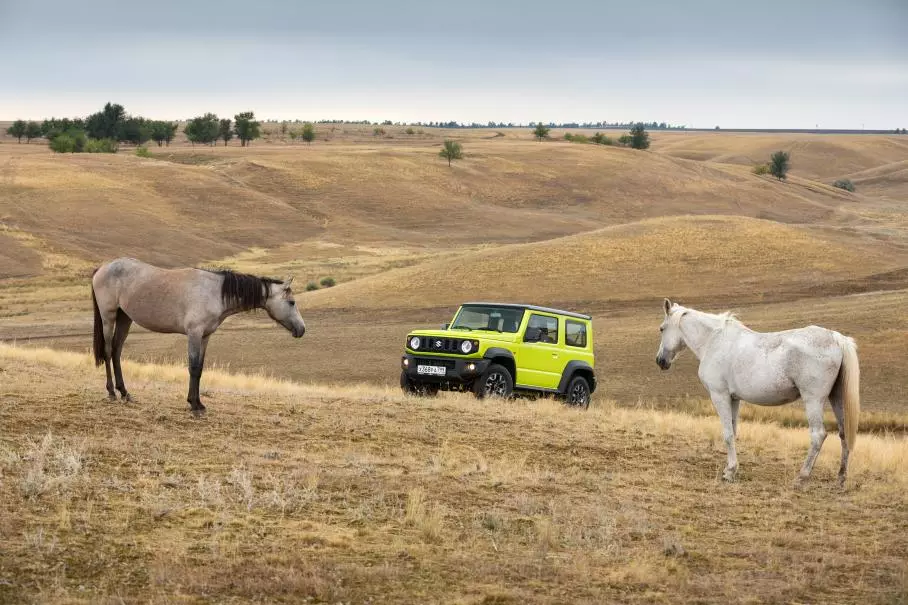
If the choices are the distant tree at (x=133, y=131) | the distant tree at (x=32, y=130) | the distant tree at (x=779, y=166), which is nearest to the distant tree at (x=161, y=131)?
the distant tree at (x=133, y=131)

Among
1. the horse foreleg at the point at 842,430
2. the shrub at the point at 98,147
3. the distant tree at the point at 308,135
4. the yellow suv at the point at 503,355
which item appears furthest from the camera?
the distant tree at the point at 308,135

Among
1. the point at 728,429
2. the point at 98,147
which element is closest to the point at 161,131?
the point at 98,147

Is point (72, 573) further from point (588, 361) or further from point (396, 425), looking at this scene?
point (588, 361)

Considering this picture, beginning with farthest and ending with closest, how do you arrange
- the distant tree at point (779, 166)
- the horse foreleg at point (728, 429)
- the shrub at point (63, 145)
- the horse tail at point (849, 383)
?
the distant tree at point (779, 166) < the shrub at point (63, 145) < the horse foreleg at point (728, 429) < the horse tail at point (849, 383)

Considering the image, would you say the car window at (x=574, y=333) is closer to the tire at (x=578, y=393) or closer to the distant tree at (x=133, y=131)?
the tire at (x=578, y=393)

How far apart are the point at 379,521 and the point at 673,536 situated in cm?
276

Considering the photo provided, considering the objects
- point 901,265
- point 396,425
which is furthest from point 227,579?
point 901,265

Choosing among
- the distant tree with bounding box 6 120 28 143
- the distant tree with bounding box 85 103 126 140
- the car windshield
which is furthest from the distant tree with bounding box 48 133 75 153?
the car windshield

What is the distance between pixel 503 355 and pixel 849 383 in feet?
25.8

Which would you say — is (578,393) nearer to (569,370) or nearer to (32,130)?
(569,370)

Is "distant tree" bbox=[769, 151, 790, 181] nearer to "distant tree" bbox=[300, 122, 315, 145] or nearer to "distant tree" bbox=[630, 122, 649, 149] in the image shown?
"distant tree" bbox=[630, 122, 649, 149]

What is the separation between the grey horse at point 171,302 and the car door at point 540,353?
20.3 ft

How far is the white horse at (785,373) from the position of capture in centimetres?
1375

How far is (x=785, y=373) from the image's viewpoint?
13.9 m
